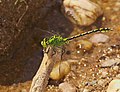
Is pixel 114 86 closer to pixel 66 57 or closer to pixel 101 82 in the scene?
pixel 101 82

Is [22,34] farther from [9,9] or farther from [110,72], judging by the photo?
[110,72]

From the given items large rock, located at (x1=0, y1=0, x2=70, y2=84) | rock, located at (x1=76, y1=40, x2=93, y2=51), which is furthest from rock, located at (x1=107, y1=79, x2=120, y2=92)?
large rock, located at (x1=0, y1=0, x2=70, y2=84)

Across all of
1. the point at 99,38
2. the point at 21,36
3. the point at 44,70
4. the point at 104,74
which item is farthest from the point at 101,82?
the point at 44,70

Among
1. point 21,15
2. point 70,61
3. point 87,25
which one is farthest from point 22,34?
point 87,25

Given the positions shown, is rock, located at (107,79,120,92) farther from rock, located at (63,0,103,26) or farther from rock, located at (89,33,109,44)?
rock, located at (63,0,103,26)

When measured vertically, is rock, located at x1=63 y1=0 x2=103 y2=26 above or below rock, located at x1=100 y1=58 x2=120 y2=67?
above

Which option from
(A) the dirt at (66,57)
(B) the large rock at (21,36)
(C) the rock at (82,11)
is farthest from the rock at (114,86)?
(C) the rock at (82,11)
